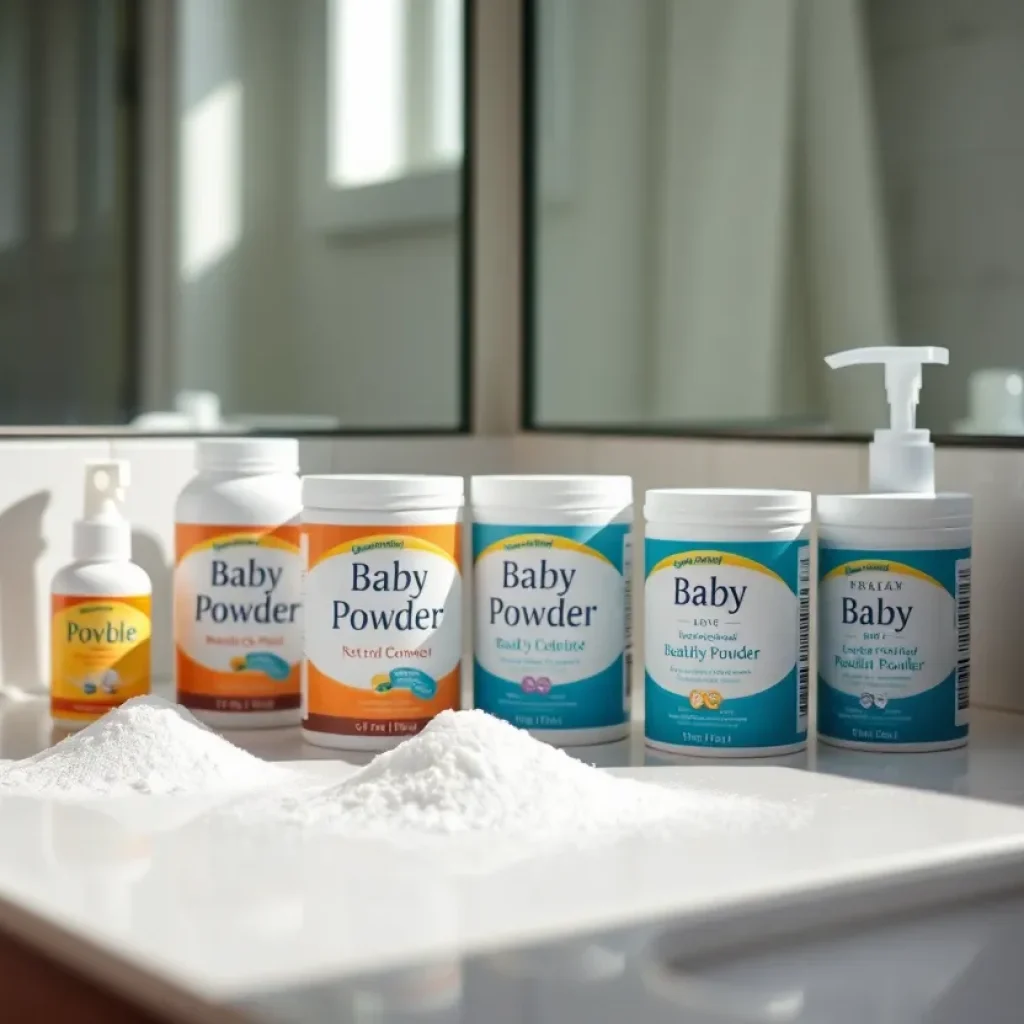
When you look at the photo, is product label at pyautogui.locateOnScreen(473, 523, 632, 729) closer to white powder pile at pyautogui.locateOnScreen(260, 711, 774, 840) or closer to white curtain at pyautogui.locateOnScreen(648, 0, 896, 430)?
white powder pile at pyautogui.locateOnScreen(260, 711, 774, 840)

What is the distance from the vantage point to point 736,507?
2.72ft

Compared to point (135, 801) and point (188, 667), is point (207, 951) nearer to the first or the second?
point (135, 801)

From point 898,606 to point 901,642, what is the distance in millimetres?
19

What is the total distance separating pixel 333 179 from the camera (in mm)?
1284

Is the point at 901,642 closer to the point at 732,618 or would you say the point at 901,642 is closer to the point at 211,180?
the point at 732,618

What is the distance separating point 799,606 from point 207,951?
1.46 ft

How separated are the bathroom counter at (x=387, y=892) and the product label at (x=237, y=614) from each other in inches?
8.6

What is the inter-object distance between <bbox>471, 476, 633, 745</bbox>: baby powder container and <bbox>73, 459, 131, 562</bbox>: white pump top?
0.73 feet

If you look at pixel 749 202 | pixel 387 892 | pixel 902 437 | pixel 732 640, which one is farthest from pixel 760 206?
pixel 387 892

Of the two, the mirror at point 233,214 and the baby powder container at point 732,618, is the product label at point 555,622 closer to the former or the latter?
the baby powder container at point 732,618

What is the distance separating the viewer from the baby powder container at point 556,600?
0.87 m

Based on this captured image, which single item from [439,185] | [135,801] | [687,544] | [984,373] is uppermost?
[439,185]

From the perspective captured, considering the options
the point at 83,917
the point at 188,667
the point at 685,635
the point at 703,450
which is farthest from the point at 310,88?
the point at 83,917

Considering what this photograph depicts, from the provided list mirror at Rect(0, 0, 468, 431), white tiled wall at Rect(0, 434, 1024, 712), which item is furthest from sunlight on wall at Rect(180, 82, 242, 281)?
white tiled wall at Rect(0, 434, 1024, 712)
